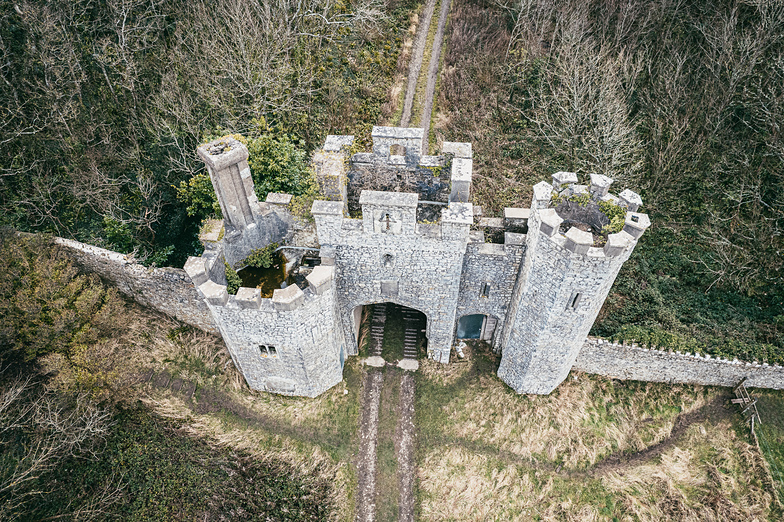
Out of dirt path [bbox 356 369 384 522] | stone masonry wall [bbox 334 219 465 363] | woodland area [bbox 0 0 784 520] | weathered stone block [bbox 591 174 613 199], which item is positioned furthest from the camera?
dirt path [bbox 356 369 384 522]

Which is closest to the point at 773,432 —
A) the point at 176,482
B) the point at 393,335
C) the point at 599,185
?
the point at 599,185

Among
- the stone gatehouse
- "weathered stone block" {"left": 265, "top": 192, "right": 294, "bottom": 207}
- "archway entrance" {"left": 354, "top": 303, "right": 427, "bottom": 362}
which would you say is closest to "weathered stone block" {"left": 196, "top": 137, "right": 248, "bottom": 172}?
the stone gatehouse

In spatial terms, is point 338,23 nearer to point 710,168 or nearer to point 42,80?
point 42,80

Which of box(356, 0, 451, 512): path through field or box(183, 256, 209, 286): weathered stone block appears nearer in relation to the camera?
box(183, 256, 209, 286): weathered stone block

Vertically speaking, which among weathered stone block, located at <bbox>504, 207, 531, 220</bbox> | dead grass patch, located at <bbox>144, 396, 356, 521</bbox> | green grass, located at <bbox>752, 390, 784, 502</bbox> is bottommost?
green grass, located at <bbox>752, 390, 784, 502</bbox>

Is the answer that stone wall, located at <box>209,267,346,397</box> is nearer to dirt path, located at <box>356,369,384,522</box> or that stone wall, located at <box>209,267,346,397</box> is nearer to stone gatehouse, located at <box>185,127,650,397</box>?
stone gatehouse, located at <box>185,127,650,397</box>

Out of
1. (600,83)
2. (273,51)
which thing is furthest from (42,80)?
(600,83)
